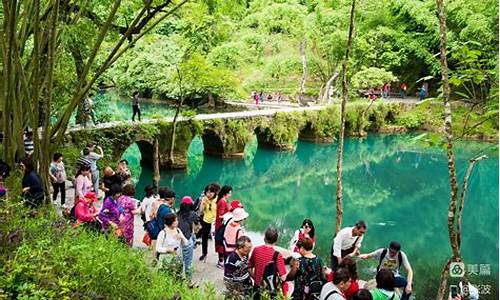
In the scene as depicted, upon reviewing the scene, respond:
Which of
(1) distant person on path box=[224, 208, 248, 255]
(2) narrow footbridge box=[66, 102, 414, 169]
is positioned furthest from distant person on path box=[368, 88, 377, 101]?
(1) distant person on path box=[224, 208, 248, 255]

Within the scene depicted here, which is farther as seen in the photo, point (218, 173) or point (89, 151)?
point (218, 173)

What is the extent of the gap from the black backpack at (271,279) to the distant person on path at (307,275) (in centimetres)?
18

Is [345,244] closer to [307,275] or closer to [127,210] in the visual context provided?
[307,275]

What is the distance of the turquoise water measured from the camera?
46.3 feet

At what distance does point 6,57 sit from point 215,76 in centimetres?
1063

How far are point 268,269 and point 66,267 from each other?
1.83 metres

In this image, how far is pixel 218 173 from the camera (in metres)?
22.0

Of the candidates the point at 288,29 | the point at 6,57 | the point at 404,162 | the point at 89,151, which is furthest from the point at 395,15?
the point at 6,57

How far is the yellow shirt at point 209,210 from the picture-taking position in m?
7.59

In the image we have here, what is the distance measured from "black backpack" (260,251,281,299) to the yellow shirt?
99.0 inches

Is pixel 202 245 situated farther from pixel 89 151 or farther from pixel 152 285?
pixel 89 151

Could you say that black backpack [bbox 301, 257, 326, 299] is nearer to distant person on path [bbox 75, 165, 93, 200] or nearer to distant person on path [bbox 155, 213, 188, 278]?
distant person on path [bbox 155, 213, 188, 278]

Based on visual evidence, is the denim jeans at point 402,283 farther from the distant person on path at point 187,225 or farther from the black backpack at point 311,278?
the distant person on path at point 187,225

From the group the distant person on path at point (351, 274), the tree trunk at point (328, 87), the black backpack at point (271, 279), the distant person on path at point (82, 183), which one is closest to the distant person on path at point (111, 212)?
the distant person on path at point (82, 183)
